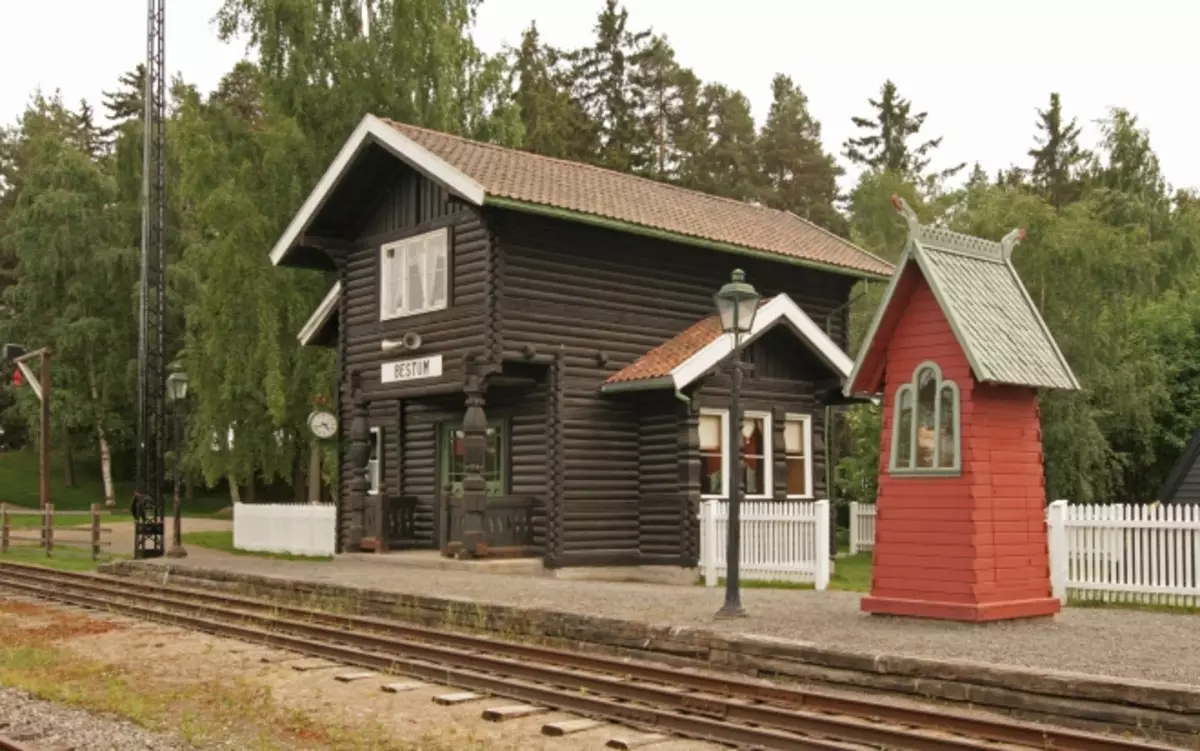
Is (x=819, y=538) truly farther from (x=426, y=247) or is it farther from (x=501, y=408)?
(x=426, y=247)

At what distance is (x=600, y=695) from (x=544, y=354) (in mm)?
10580

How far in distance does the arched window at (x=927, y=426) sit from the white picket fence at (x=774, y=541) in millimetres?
4375

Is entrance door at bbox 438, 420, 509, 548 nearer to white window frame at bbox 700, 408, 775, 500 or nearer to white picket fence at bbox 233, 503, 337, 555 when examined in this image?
white picket fence at bbox 233, 503, 337, 555

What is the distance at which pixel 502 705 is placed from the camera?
10.2 meters

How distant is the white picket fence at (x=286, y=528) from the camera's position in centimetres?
2580

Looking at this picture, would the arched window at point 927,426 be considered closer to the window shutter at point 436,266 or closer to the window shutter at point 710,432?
the window shutter at point 710,432

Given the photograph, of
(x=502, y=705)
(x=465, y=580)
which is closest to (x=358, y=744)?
(x=502, y=705)

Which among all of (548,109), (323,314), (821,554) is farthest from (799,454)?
(548,109)

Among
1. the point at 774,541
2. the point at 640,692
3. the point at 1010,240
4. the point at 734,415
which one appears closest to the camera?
the point at 640,692

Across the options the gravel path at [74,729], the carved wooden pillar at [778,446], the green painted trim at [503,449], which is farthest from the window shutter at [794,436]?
the gravel path at [74,729]

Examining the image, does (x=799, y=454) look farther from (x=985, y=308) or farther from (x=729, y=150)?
(x=729, y=150)

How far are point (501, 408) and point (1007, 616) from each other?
37.1 feet

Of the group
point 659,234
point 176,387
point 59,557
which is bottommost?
point 59,557

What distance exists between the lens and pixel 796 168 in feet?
201
